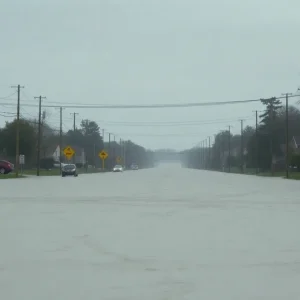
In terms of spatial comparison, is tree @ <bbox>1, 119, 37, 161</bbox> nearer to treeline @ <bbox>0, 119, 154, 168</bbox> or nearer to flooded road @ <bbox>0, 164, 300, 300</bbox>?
treeline @ <bbox>0, 119, 154, 168</bbox>

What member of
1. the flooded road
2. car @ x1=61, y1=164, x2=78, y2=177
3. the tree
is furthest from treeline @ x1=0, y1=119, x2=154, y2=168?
the flooded road

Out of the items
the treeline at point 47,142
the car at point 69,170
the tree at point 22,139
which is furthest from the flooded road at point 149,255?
the tree at point 22,139

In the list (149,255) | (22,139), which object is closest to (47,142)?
(22,139)

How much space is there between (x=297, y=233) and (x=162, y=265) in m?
5.87

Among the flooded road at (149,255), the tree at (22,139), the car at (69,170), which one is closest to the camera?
the flooded road at (149,255)

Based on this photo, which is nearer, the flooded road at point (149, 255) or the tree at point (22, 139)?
the flooded road at point (149, 255)

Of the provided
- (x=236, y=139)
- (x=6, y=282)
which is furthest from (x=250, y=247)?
(x=236, y=139)

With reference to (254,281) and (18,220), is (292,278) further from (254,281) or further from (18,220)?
(18,220)

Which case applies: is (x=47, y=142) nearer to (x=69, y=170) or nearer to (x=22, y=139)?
(x=22, y=139)

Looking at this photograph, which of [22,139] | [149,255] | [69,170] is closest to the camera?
[149,255]

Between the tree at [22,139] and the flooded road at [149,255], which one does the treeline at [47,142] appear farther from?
the flooded road at [149,255]

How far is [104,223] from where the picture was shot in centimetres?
1869

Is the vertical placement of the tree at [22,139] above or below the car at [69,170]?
above

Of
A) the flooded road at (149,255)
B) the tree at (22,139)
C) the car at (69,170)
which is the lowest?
the flooded road at (149,255)
